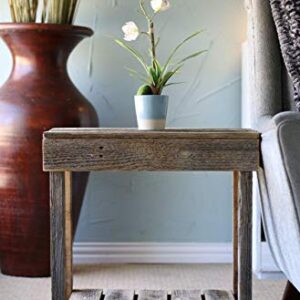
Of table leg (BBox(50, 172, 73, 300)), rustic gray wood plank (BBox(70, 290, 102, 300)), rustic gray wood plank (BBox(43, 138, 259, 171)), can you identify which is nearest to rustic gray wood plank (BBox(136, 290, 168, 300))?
rustic gray wood plank (BBox(70, 290, 102, 300))

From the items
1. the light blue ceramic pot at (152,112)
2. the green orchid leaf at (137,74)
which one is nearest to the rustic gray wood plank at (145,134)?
the light blue ceramic pot at (152,112)

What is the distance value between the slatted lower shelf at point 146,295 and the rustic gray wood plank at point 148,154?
359 millimetres

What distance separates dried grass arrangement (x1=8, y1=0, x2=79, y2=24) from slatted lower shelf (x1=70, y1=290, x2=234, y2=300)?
3.02 ft

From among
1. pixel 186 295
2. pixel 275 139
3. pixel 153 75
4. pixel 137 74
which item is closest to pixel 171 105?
pixel 137 74

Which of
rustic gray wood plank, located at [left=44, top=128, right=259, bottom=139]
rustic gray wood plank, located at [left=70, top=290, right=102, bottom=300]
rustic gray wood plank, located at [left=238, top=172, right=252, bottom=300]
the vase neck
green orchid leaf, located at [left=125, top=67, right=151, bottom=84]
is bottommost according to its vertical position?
rustic gray wood plank, located at [left=70, top=290, right=102, bottom=300]

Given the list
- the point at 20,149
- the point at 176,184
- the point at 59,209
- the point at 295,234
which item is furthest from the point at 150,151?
the point at 176,184

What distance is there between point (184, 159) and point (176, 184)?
99 centimetres

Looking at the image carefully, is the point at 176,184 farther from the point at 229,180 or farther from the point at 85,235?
the point at 85,235

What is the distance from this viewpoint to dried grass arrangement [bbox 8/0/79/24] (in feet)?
7.44

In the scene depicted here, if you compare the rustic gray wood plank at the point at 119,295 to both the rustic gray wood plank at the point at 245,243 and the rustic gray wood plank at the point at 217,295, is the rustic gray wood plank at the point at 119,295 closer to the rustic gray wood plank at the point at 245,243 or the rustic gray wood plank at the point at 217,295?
the rustic gray wood plank at the point at 217,295

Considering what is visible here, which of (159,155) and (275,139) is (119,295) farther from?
(275,139)

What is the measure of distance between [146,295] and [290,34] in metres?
0.72

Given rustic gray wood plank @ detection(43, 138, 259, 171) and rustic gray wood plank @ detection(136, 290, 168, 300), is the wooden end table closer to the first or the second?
rustic gray wood plank @ detection(43, 138, 259, 171)

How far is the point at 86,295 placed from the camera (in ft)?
5.80
